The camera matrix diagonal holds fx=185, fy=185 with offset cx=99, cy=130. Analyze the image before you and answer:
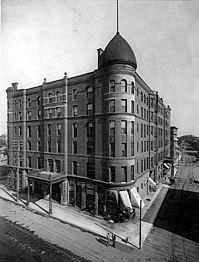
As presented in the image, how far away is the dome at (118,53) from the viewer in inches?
852

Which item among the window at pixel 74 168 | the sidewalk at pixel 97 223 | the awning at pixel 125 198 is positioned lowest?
the sidewalk at pixel 97 223

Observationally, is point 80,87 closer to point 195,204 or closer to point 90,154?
point 90,154

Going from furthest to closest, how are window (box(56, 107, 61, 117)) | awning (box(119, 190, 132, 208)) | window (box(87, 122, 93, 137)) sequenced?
1. window (box(56, 107, 61, 117))
2. window (box(87, 122, 93, 137))
3. awning (box(119, 190, 132, 208))

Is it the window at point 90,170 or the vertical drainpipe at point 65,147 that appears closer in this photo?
the window at point 90,170

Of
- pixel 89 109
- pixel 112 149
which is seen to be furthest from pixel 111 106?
pixel 112 149

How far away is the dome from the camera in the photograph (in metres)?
21.6

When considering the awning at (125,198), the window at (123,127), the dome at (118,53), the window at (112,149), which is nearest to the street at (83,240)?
the awning at (125,198)

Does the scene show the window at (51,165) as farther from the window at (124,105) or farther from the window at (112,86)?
the window at (112,86)

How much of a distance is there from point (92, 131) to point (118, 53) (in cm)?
1008

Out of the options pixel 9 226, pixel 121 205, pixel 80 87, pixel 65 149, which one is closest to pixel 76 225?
pixel 121 205

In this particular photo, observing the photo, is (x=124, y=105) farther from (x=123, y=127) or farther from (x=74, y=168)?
(x=74, y=168)

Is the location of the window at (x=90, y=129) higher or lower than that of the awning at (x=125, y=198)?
higher

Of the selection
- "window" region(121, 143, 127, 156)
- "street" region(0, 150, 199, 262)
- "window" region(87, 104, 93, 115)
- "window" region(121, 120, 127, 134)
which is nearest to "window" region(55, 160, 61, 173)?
"street" region(0, 150, 199, 262)

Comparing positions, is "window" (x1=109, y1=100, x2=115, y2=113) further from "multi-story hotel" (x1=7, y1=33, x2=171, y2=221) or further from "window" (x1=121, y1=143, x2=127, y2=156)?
"window" (x1=121, y1=143, x2=127, y2=156)
